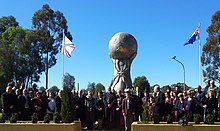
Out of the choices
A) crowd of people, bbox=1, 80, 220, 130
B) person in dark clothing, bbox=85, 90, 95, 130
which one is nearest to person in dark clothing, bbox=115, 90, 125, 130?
crowd of people, bbox=1, 80, 220, 130

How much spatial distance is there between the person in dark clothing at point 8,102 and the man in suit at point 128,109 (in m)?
4.71

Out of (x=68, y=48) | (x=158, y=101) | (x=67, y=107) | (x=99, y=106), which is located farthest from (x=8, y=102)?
(x=68, y=48)

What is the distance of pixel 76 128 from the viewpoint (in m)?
13.3

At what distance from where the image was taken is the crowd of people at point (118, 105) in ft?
46.8

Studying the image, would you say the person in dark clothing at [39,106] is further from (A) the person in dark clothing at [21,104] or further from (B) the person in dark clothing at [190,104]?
(B) the person in dark clothing at [190,104]

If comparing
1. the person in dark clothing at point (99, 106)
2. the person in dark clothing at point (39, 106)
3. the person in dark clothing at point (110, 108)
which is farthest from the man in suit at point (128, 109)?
the person in dark clothing at point (39, 106)

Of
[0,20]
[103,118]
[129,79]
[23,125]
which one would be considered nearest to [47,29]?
[0,20]

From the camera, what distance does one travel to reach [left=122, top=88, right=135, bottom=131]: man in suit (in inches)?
572

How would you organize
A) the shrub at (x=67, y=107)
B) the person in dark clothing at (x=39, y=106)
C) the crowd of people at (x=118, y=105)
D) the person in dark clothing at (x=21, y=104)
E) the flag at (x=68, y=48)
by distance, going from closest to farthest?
the shrub at (x=67, y=107) < the crowd of people at (x=118, y=105) < the person in dark clothing at (x=21, y=104) < the person in dark clothing at (x=39, y=106) < the flag at (x=68, y=48)

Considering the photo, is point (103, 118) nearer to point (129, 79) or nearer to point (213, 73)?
point (129, 79)

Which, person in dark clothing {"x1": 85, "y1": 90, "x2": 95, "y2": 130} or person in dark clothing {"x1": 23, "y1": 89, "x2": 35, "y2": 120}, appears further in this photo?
person in dark clothing {"x1": 85, "y1": 90, "x2": 95, "y2": 130}

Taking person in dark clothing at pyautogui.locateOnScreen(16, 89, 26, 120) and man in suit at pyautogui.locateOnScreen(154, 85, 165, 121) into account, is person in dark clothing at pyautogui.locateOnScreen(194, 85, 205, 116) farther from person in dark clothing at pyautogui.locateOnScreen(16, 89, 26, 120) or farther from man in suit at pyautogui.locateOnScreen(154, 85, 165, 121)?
person in dark clothing at pyautogui.locateOnScreen(16, 89, 26, 120)

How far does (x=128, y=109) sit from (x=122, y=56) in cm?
1668

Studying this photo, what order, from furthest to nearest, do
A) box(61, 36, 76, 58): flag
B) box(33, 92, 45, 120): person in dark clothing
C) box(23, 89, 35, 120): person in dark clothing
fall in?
box(61, 36, 76, 58): flag
box(33, 92, 45, 120): person in dark clothing
box(23, 89, 35, 120): person in dark clothing
